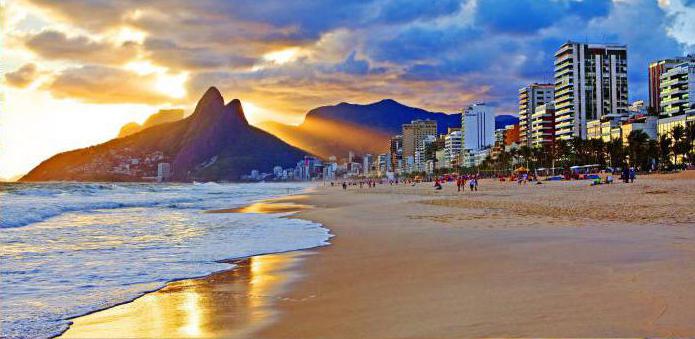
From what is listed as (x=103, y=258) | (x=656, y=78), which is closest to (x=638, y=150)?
(x=656, y=78)

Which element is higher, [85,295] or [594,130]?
[594,130]

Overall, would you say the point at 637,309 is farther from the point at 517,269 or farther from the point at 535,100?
the point at 535,100

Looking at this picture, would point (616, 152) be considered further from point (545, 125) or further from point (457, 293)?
point (457, 293)

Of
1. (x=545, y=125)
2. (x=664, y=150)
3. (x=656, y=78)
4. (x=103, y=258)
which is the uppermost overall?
(x=656, y=78)

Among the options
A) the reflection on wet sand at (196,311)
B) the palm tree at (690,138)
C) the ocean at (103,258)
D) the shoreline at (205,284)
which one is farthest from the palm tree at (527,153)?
the reflection on wet sand at (196,311)

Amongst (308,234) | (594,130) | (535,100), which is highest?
(535,100)

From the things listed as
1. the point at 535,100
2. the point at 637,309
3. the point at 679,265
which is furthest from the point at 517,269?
the point at 535,100
